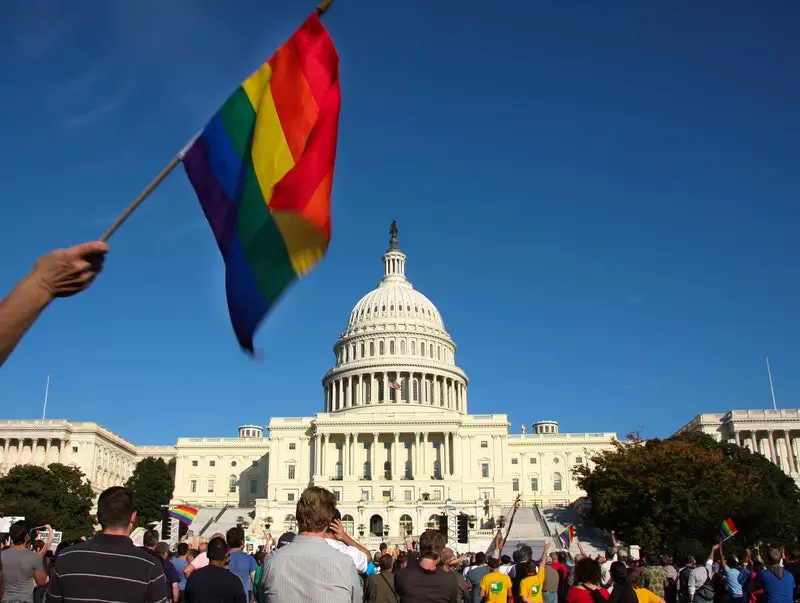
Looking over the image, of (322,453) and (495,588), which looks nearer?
(495,588)

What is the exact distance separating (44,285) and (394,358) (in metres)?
123

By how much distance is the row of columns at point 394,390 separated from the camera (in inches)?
4887

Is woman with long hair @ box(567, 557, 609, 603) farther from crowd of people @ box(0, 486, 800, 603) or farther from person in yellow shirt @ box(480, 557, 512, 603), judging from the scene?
person in yellow shirt @ box(480, 557, 512, 603)

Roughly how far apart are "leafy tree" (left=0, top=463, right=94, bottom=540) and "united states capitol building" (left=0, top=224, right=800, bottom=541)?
15859 millimetres

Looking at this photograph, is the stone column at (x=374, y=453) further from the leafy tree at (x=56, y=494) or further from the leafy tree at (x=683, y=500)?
the leafy tree at (x=56, y=494)

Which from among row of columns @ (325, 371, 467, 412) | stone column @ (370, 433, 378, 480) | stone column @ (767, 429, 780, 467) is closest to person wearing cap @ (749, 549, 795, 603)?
stone column @ (370, 433, 378, 480)

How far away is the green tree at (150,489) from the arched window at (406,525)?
3135cm

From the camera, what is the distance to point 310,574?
696 centimetres

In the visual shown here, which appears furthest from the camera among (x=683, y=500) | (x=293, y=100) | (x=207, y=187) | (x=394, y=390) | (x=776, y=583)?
(x=394, y=390)

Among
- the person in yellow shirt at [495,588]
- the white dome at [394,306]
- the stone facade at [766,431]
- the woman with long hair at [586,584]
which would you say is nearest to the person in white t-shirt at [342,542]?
the woman with long hair at [586,584]

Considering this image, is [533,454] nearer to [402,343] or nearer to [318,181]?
[402,343]

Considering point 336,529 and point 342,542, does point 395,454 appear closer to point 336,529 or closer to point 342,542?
point 342,542

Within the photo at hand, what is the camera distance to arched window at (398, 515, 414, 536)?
94181 millimetres

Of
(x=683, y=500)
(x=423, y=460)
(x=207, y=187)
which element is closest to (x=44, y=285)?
(x=207, y=187)
